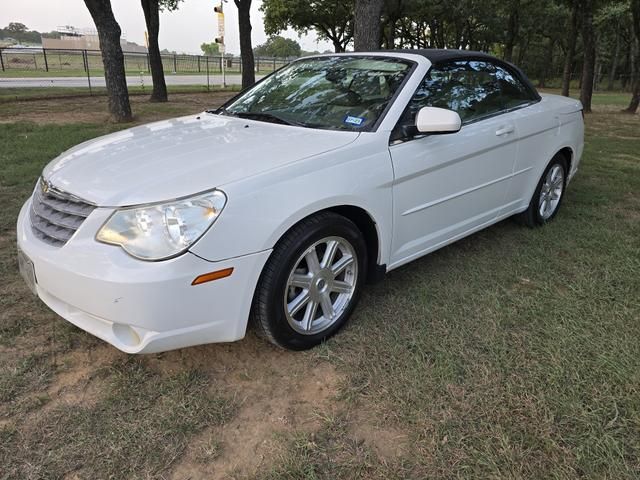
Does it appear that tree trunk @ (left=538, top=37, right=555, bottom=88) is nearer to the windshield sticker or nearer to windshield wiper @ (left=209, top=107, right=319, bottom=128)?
windshield wiper @ (left=209, top=107, right=319, bottom=128)

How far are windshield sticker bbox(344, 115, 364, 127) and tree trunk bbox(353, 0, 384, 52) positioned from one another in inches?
192

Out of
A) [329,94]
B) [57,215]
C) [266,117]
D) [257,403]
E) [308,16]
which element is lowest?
[257,403]

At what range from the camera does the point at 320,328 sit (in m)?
2.75

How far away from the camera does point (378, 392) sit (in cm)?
236

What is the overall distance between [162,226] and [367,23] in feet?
20.5

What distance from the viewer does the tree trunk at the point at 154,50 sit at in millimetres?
13930

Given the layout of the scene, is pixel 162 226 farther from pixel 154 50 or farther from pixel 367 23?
pixel 154 50

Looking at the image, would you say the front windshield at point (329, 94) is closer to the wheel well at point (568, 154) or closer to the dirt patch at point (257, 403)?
the dirt patch at point (257, 403)

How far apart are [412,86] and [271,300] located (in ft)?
5.35

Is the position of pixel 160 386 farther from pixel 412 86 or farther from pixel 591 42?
pixel 591 42

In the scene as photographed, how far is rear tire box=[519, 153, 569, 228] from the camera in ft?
14.2

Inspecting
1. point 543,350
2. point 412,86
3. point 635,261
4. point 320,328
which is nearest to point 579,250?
point 635,261

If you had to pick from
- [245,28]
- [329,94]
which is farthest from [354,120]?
[245,28]

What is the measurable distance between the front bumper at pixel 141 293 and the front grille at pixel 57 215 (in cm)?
6
